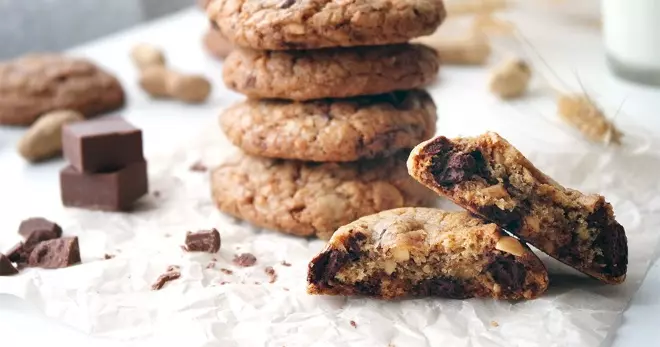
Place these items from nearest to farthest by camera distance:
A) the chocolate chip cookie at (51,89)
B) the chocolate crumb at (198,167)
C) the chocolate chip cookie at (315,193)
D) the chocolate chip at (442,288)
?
the chocolate chip at (442,288), the chocolate chip cookie at (315,193), the chocolate crumb at (198,167), the chocolate chip cookie at (51,89)

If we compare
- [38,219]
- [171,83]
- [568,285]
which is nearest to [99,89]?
[171,83]

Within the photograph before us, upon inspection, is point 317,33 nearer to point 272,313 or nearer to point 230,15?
point 230,15

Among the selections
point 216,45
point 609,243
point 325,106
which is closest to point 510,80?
point 325,106

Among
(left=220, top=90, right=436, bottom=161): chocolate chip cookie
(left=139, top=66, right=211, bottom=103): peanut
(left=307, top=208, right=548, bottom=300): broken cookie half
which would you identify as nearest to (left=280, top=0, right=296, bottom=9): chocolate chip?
(left=220, top=90, right=436, bottom=161): chocolate chip cookie

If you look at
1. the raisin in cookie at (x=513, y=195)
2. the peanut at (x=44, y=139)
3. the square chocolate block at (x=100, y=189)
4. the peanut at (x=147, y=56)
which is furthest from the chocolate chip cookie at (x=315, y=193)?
the peanut at (x=147, y=56)

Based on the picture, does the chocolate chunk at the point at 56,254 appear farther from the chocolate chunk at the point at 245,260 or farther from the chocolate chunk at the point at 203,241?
the chocolate chunk at the point at 245,260

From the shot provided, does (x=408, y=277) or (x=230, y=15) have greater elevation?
(x=230, y=15)
